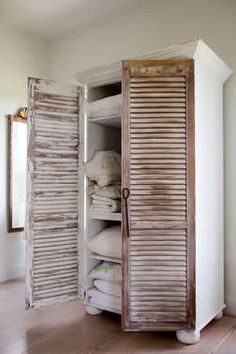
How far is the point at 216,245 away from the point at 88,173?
109 centimetres

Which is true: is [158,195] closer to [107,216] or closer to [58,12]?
[107,216]

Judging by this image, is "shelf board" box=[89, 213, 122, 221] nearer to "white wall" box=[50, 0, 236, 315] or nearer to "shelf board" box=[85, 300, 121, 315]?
"shelf board" box=[85, 300, 121, 315]

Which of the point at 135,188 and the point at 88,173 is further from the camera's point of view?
the point at 88,173

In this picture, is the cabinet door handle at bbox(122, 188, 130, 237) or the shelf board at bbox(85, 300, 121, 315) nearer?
the cabinet door handle at bbox(122, 188, 130, 237)

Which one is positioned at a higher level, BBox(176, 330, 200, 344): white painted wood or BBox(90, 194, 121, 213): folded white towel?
BBox(90, 194, 121, 213): folded white towel

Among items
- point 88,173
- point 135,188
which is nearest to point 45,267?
point 88,173

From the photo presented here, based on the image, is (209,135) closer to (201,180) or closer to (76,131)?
(201,180)

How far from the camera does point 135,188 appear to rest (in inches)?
89.6

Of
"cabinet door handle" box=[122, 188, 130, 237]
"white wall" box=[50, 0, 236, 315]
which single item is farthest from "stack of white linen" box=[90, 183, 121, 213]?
"white wall" box=[50, 0, 236, 315]

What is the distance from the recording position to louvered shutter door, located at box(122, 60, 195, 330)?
2.23 metres

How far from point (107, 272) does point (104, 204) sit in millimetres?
508

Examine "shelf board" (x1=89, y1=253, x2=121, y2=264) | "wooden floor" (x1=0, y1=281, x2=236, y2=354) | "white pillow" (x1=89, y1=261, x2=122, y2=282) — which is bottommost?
"wooden floor" (x1=0, y1=281, x2=236, y2=354)

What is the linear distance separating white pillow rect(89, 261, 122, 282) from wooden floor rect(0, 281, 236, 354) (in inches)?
12.2

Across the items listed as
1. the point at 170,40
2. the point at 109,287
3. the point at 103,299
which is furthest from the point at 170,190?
the point at 170,40
